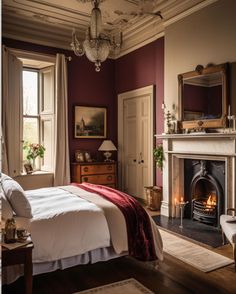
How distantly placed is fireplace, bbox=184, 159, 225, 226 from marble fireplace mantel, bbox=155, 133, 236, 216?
12 centimetres

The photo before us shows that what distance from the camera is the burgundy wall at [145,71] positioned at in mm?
5234

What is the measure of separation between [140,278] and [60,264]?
76 centimetres

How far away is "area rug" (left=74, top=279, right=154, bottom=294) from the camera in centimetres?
235

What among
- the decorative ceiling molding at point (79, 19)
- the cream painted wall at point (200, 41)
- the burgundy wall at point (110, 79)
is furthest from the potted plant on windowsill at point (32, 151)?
the cream painted wall at point (200, 41)

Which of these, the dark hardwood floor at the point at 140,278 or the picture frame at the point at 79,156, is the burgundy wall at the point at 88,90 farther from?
the dark hardwood floor at the point at 140,278

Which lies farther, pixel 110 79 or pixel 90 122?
pixel 110 79

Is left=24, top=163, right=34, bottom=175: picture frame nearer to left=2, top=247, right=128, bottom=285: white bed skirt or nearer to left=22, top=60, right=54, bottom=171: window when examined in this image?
left=22, top=60, right=54, bottom=171: window

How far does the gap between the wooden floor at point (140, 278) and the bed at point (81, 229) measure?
149 mm

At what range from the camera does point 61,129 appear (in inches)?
222

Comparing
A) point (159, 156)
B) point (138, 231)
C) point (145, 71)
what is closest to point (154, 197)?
point (159, 156)

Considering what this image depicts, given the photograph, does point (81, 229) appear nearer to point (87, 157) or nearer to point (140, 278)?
point (140, 278)

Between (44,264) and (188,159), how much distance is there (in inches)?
117

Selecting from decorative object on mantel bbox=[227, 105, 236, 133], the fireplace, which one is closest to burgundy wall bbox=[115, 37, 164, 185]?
the fireplace

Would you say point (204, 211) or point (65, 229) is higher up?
point (65, 229)
